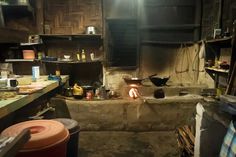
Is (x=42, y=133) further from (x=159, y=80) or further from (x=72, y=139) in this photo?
(x=159, y=80)

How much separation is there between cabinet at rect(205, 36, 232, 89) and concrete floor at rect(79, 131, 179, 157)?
1225 millimetres

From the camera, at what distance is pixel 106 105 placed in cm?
406

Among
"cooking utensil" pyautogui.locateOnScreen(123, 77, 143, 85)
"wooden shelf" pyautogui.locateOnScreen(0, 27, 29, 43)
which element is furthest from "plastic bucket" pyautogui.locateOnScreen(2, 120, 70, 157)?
"cooking utensil" pyautogui.locateOnScreen(123, 77, 143, 85)

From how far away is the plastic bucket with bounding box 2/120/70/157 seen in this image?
5.47 ft

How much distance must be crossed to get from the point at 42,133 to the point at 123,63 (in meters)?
3.24

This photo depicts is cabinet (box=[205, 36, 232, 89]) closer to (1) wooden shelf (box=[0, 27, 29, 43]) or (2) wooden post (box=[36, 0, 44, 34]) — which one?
(1) wooden shelf (box=[0, 27, 29, 43])

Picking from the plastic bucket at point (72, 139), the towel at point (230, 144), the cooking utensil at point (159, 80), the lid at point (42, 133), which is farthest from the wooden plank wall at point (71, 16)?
the towel at point (230, 144)

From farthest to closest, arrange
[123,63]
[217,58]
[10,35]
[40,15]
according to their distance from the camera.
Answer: [123,63], [40,15], [217,58], [10,35]

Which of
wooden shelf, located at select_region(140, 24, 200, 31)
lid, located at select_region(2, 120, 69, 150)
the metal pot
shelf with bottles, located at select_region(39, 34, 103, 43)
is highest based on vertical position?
wooden shelf, located at select_region(140, 24, 200, 31)

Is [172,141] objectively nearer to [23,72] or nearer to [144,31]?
[144,31]

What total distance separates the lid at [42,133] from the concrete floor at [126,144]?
1.40 metres

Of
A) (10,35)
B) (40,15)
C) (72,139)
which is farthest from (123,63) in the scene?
(72,139)

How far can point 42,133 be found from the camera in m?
1.79

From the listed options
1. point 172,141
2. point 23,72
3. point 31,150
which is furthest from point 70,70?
point 31,150
